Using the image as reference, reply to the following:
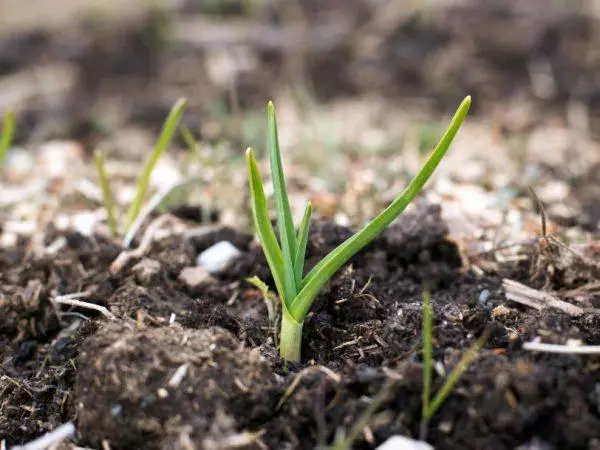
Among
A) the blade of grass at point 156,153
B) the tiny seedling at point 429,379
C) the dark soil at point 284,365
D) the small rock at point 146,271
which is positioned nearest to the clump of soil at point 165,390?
the dark soil at point 284,365

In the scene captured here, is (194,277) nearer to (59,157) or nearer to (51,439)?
(51,439)

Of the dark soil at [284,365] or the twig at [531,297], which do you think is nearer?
the dark soil at [284,365]

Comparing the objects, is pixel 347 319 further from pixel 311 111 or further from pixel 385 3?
pixel 385 3

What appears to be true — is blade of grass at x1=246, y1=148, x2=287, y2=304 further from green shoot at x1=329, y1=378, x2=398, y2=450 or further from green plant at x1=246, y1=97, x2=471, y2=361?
green shoot at x1=329, y1=378, x2=398, y2=450

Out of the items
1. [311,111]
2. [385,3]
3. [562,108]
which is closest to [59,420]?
[311,111]

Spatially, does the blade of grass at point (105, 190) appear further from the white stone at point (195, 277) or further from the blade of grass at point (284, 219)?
the blade of grass at point (284, 219)

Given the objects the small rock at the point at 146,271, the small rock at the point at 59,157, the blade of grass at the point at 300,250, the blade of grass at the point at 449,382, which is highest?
the blade of grass at the point at 300,250
